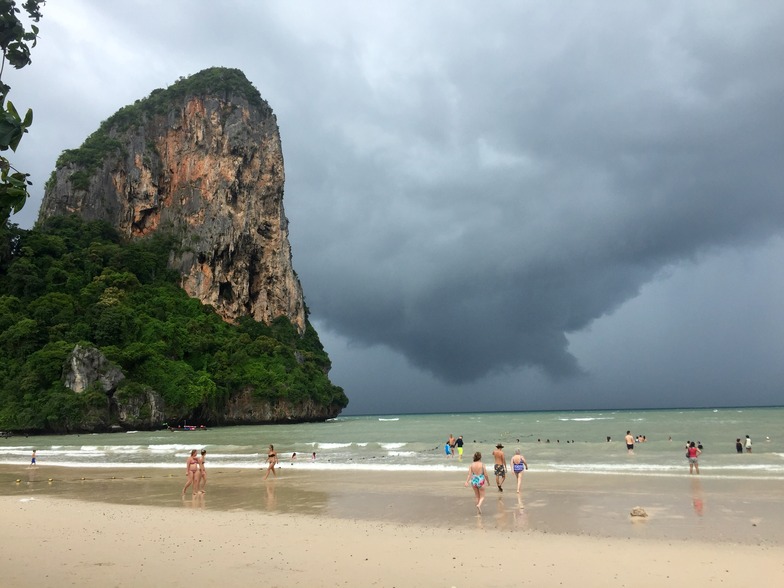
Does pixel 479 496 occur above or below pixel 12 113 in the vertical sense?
below

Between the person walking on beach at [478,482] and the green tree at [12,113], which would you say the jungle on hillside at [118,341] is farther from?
the green tree at [12,113]

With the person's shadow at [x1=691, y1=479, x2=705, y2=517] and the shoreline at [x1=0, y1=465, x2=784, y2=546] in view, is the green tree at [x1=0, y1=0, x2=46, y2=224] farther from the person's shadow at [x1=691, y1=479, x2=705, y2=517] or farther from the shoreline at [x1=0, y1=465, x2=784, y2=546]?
the person's shadow at [x1=691, y1=479, x2=705, y2=517]

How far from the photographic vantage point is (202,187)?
91.4m

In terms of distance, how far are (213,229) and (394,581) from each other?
288ft

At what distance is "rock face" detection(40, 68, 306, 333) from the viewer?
3445 inches

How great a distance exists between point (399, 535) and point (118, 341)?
64.0 m

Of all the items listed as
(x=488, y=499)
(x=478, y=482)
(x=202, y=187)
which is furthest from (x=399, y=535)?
(x=202, y=187)

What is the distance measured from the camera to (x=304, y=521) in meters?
11.1

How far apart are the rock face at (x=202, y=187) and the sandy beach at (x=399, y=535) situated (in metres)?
74.9

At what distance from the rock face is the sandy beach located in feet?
246

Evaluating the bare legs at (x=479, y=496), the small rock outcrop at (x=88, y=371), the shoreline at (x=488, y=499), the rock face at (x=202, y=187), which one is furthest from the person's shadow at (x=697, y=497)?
the rock face at (x=202, y=187)

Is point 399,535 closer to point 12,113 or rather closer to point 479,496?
point 479,496

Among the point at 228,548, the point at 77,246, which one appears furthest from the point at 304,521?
the point at 77,246

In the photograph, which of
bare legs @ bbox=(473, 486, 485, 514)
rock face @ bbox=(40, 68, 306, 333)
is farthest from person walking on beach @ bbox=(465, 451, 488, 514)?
rock face @ bbox=(40, 68, 306, 333)
